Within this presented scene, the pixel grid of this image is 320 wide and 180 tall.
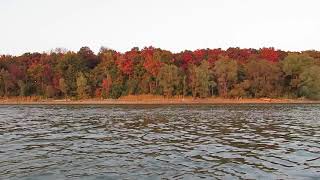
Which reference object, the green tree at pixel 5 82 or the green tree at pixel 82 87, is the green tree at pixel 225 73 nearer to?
the green tree at pixel 82 87

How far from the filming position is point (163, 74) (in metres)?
123

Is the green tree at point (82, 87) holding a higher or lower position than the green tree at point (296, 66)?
lower

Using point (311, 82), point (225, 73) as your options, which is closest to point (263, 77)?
point (225, 73)

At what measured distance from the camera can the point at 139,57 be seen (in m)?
134

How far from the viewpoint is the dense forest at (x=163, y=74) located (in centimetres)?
11838

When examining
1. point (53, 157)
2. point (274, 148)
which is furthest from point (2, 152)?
point (274, 148)

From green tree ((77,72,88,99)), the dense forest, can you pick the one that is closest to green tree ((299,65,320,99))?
the dense forest

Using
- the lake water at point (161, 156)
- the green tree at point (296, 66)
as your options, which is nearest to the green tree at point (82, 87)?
the green tree at point (296, 66)

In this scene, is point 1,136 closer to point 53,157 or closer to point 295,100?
point 53,157

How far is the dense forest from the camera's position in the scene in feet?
388

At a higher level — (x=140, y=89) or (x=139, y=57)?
(x=139, y=57)

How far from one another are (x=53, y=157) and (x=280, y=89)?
110 meters

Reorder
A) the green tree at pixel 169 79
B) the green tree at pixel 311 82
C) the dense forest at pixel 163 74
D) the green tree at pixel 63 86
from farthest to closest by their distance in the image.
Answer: the green tree at pixel 63 86
the green tree at pixel 169 79
the dense forest at pixel 163 74
the green tree at pixel 311 82

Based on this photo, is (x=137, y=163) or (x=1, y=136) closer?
(x=137, y=163)
